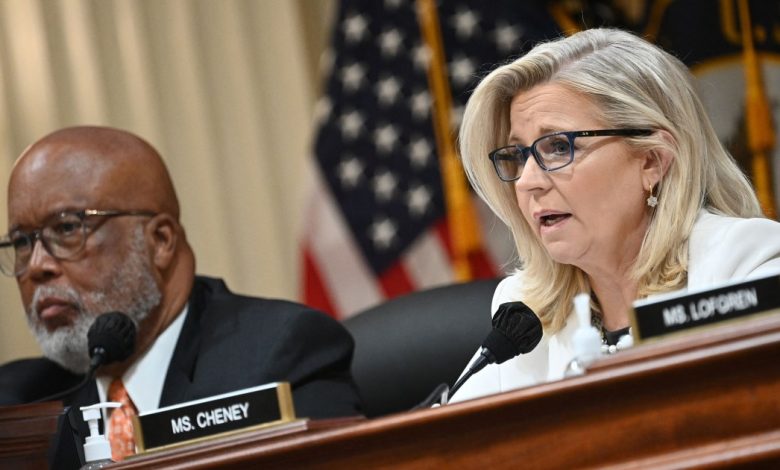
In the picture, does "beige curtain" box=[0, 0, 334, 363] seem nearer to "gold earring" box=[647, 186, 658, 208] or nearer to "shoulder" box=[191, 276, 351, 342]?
"shoulder" box=[191, 276, 351, 342]

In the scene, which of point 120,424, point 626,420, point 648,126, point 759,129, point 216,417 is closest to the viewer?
point 626,420

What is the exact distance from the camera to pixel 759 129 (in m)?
4.07

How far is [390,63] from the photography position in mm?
5035

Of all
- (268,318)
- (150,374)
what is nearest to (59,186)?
(150,374)

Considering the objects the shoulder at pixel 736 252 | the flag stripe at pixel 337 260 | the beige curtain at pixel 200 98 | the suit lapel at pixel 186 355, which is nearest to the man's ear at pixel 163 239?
the suit lapel at pixel 186 355

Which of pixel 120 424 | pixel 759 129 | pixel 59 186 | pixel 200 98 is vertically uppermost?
pixel 200 98

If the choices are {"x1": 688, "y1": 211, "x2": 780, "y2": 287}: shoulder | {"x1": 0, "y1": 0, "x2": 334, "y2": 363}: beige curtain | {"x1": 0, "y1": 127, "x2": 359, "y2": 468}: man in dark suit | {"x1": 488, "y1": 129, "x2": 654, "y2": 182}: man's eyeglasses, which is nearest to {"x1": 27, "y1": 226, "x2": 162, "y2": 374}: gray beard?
{"x1": 0, "y1": 127, "x2": 359, "y2": 468}: man in dark suit

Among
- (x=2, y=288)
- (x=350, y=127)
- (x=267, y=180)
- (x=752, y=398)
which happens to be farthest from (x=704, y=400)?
(x=2, y=288)

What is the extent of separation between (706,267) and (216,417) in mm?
975

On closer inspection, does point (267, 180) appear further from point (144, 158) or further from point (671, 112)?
point (671, 112)

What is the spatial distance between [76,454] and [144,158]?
48.3 inches

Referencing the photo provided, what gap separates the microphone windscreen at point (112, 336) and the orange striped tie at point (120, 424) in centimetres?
15

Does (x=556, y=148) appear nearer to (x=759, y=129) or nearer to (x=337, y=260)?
(x=759, y=129)

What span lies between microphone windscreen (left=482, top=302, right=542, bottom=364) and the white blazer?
0.34ft
